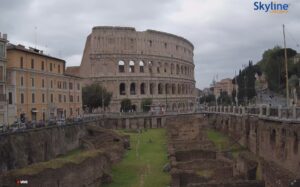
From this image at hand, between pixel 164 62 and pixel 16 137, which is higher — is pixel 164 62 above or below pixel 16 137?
above

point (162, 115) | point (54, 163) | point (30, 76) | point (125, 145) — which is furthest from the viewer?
point (162, 115)

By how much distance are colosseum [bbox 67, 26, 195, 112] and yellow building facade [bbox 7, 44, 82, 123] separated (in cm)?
3624

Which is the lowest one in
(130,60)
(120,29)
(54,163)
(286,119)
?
(54,163)

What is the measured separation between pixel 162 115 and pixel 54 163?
56928mm

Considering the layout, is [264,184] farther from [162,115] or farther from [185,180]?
[162,115]

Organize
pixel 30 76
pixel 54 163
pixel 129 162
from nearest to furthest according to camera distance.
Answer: pixel 54 163 < pixel 129 162 < pixel 30 76

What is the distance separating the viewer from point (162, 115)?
78.8m

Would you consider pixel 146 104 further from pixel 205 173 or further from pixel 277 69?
pixel 205 173

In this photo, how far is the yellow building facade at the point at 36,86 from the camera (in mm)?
48281

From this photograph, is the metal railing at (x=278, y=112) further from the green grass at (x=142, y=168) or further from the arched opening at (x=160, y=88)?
the arched opening at (x=160, y=88)

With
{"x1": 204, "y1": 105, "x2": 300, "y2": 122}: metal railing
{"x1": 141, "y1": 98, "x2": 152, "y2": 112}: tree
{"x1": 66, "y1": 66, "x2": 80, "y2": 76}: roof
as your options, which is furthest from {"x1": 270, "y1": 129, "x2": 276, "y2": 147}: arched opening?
{"x1": 66, "y1": 66, "x2": 80, "y2": 76}: roof

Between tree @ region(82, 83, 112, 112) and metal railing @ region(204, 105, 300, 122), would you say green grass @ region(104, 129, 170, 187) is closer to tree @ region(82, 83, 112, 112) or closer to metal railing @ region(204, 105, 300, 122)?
metal railing @ region(204, 105, 300, 122)

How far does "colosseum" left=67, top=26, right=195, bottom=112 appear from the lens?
103m

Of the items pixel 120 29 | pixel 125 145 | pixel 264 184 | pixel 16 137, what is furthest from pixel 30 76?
pixel 120 29
